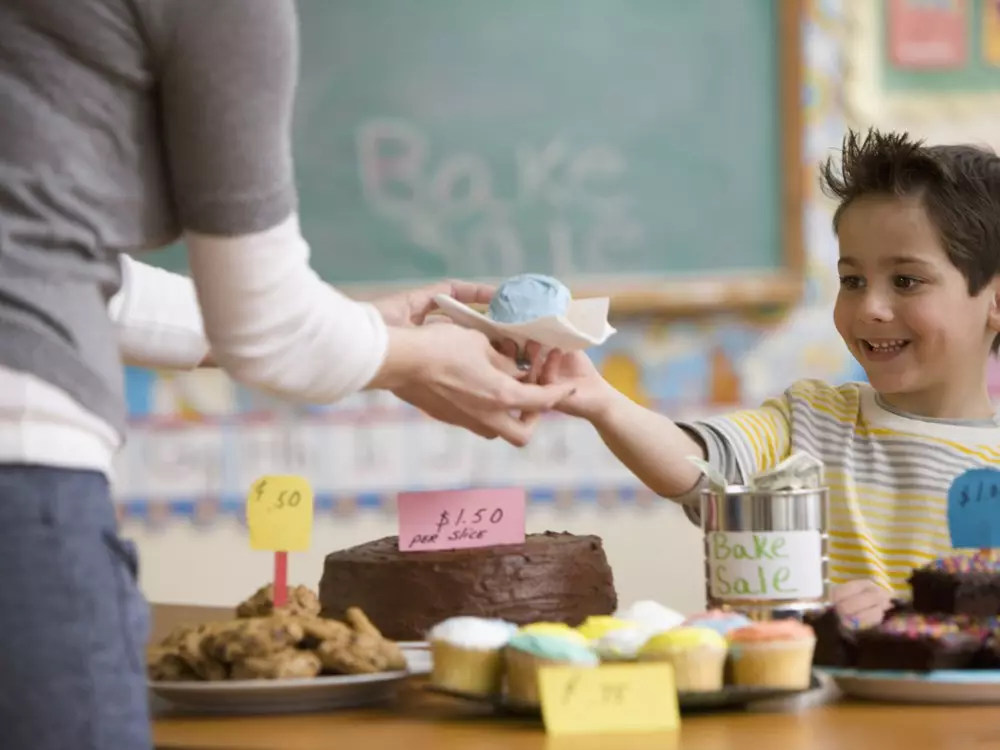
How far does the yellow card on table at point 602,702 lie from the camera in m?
1.01

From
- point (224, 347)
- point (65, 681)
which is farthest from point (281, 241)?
point (65, 681)

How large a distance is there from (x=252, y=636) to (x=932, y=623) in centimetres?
56

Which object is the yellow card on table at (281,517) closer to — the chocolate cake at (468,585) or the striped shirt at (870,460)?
the chocolate cake at (468,585)

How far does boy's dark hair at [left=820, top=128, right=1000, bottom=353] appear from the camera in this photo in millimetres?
1947

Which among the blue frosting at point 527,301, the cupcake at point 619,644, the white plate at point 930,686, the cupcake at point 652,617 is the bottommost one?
the white plate at point 930,686

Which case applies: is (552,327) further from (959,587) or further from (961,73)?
(961,73)

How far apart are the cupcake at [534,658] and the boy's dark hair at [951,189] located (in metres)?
1.11

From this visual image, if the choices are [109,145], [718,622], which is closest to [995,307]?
[718,622]

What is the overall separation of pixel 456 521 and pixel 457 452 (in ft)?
4.76

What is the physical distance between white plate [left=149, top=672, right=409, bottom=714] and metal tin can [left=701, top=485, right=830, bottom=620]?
0.32m

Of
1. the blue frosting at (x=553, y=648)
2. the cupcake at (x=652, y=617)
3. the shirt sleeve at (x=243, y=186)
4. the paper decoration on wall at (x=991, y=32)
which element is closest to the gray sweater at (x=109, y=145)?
the shirt sleeve at (x=243, y=186)

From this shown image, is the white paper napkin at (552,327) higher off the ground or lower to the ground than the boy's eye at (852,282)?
lower

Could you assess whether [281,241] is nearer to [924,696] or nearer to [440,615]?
[440,615]

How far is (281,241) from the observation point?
1.01m
